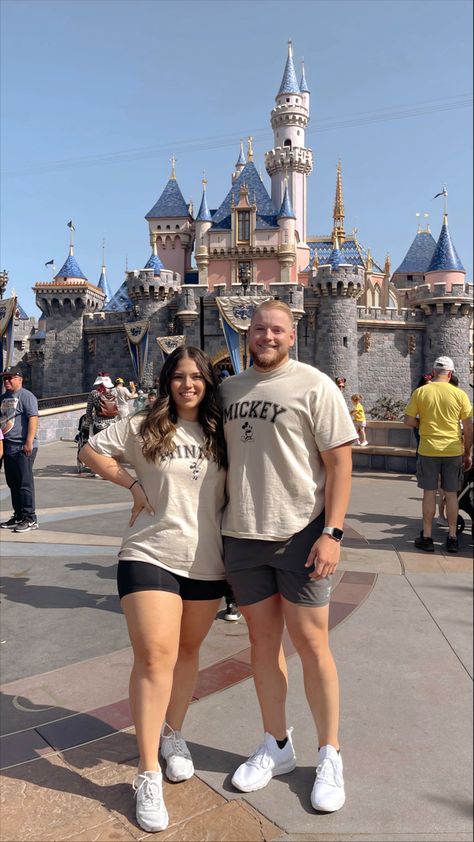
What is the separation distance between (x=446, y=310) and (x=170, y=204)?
→ 18569 millimetres

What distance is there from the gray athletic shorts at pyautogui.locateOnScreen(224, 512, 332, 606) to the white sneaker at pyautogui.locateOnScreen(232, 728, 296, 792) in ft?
1.64

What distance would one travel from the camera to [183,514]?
2.09m

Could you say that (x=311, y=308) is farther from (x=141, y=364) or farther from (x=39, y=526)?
(x=39, y=526)

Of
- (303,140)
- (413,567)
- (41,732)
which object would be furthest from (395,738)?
(303,140)

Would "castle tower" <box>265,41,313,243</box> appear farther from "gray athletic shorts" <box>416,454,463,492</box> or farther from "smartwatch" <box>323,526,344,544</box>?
"smartwatch" <box>323,526,344,544</box>

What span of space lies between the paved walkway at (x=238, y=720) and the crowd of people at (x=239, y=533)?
10cm

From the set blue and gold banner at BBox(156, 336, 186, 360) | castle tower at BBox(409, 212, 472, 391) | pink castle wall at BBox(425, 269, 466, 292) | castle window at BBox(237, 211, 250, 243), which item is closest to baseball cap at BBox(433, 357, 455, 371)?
blue and gold banner at BBox(156, 336, 186, 360)

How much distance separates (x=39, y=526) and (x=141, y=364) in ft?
77.7

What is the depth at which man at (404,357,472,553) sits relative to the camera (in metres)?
5.03

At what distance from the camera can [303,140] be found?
39562mm

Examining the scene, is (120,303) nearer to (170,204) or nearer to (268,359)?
(170,204)

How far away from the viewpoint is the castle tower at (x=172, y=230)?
1503 inches

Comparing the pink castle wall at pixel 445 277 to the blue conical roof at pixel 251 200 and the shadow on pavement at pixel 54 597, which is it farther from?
the shadow on pavement at pixel 54 597

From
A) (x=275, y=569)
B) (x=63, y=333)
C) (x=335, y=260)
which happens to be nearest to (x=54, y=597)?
(x=275, y=569)
